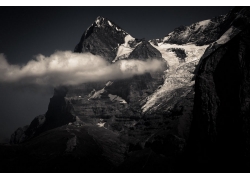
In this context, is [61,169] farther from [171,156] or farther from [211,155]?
[211,155]

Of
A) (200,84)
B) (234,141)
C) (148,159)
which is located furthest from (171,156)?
(234,141)

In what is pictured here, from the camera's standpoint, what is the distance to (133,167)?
146875 millimetres

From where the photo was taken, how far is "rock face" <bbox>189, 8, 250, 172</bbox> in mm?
85375

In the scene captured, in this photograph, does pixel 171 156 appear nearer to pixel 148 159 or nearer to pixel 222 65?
pixel 148 159

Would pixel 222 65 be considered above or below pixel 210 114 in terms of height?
above

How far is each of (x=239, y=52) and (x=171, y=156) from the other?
75.0 metres

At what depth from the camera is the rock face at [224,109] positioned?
85375mm

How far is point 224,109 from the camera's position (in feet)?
309

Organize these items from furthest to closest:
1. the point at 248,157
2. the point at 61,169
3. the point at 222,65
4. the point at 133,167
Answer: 1. the point at 61,169
2. the point at 133,167
3. the point at 222,65
4. the point at 248,157

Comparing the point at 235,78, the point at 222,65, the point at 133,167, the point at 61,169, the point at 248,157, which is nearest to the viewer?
the point at 248,157

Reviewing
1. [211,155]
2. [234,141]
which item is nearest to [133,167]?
[211,155]

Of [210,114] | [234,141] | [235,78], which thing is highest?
[235,78]

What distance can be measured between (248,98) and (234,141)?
12.9 metres

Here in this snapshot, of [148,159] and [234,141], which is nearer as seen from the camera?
[234,141]
